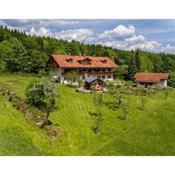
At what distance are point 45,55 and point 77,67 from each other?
1082cm

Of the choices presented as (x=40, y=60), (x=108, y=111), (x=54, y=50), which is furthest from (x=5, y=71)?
(x=108, y=111)

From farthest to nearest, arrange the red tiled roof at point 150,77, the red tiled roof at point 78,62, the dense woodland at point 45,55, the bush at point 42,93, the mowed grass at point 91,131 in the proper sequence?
1. the red tiled roof at point 150,77
2. the dense woodland at point 45,55
3. the red tiled roof at point 78,62
4. the bush at point 42,93
5. the mowed grass at point 91,131

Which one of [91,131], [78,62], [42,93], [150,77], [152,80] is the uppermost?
[42,93]

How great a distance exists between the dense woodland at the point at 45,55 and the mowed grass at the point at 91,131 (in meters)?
20.8

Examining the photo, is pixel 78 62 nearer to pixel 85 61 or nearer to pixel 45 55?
pixel 85 61

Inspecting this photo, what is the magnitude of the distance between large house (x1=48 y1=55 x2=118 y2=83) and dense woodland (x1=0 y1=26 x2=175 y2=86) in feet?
12.6

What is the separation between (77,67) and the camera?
65.6m

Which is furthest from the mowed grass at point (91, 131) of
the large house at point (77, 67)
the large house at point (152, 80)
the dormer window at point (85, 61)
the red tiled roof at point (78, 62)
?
the large house at point (152, 80)

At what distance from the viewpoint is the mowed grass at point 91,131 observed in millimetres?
30844

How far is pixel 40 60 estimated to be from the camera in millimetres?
70750

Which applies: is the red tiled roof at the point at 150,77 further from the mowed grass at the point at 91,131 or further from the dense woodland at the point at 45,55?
the mowed grass at the point at 91,131

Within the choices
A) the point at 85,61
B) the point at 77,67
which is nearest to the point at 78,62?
the point at 85,61

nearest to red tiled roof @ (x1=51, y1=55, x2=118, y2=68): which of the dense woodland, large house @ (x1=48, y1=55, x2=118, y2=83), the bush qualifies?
large house @ (x1=48, y1=55, x2=118, y2=83)

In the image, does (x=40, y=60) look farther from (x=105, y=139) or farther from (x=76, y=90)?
(x=105, y=139)
